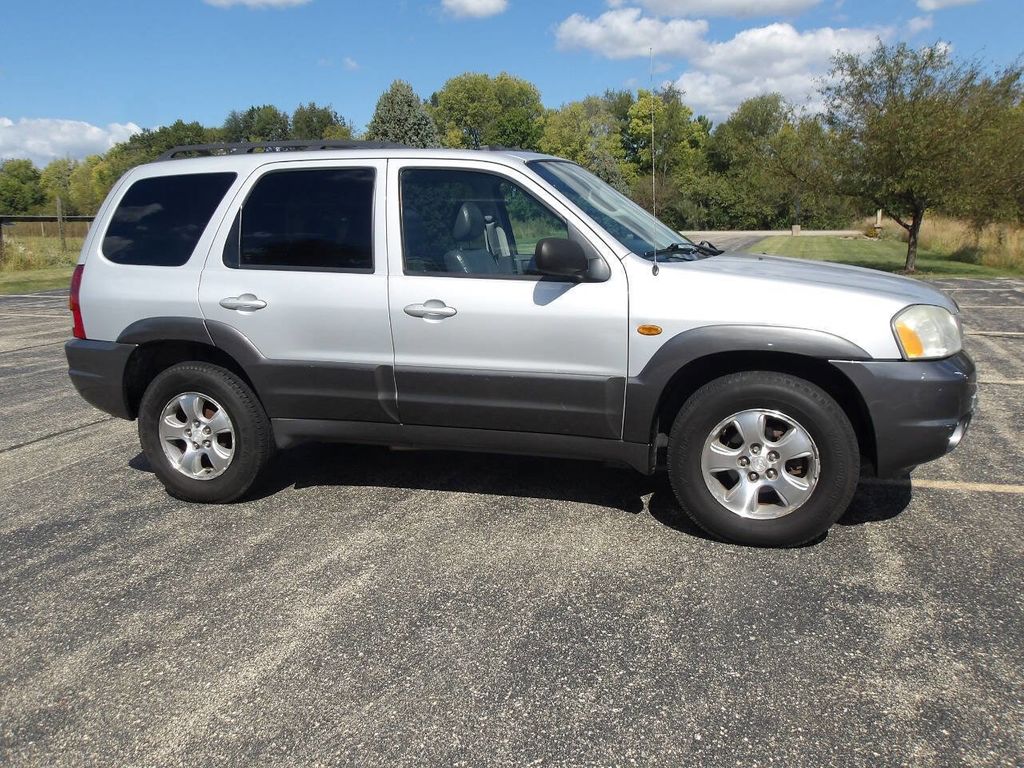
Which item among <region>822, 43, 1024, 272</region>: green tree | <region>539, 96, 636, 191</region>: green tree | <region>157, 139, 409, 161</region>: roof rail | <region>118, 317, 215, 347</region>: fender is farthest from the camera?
<region>539, 96, 636, 191</region>: green tree

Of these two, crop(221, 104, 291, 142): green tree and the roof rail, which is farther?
crop(221, 104, 291, 142): green tree

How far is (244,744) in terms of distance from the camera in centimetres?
269

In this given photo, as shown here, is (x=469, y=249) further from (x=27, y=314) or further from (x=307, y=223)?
(x=27, y=314)

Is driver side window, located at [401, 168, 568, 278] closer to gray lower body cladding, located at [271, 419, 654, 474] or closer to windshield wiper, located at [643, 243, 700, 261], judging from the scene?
windshield wiper, located at [643, 243, 700, 261]

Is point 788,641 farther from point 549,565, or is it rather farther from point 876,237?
point 876,237

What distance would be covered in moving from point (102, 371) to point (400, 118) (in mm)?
20595

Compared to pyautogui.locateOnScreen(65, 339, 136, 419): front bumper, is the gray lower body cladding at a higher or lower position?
lower

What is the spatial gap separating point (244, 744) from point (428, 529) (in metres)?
1.80

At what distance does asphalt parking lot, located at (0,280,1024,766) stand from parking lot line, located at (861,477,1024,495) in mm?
22

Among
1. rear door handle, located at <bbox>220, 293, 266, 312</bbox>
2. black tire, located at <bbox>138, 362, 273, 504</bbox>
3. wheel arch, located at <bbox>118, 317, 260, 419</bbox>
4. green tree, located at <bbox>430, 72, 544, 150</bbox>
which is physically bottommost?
black tire, located at <bbox>138, 362, 273, 504</bbox>

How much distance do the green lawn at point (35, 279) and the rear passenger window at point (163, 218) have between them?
711 inches

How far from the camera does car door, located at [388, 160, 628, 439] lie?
4078 mm

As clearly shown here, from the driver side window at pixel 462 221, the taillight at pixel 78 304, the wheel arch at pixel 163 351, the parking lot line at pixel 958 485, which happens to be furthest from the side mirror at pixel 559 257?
the taillight at pixel 78 304

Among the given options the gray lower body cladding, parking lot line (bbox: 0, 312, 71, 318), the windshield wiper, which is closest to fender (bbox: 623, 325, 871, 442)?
the gray lower body cladding
